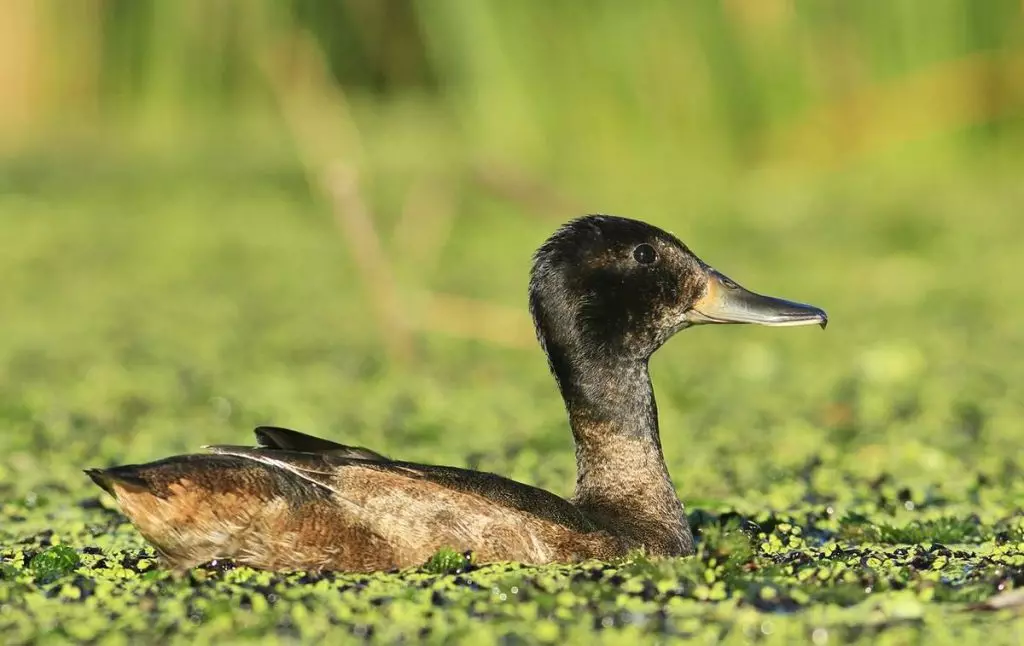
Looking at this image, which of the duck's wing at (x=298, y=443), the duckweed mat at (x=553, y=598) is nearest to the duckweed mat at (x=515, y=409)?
the duckweed mat at (x=553, y=598)

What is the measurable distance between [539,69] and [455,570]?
6.17 meters

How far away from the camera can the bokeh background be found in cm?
796

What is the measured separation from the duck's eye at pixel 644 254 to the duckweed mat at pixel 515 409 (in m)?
0.90

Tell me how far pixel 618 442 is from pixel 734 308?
58 cm

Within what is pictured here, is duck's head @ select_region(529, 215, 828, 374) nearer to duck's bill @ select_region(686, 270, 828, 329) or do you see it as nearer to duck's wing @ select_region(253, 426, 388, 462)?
duck's bill @ select_region(686, 270, 828, 329)

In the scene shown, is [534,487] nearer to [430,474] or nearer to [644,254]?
[430,474]

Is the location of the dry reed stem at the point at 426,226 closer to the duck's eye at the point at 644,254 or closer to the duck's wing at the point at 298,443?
the duck's eye at the point at 644,254

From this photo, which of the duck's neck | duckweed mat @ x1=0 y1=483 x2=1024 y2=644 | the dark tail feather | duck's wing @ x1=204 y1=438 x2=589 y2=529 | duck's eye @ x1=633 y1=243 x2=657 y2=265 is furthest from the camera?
duck's eye @ x1=633 y1=243 x2=657 y2=265

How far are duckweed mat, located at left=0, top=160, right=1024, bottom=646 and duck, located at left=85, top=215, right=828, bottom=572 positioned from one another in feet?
0.33

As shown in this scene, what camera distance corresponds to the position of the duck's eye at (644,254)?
5.56 meters

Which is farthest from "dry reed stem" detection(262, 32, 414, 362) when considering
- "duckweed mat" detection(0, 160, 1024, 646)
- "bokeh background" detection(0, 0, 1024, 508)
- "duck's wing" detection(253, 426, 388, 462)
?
"duck's wing" detection(253, 426, 388, 462)

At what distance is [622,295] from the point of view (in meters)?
5.55

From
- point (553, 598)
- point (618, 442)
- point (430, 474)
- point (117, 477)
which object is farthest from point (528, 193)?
point (553, 598)

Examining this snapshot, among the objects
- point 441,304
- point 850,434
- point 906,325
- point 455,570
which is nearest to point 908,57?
point 906,325
